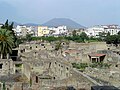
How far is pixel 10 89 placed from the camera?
1773 centimetres

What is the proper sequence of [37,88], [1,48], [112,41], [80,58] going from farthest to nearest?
1. [112,41]
2. [1,48]
3. [80,58]
4. [37,88]

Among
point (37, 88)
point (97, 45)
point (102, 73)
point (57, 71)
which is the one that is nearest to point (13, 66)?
point (57, 71)

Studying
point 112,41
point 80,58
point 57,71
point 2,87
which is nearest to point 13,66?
point 57,71

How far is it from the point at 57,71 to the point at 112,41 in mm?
71958

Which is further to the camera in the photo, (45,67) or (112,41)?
(112,41)

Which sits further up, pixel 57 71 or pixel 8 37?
pixel 8 37

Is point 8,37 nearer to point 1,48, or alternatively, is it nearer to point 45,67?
point 1,48

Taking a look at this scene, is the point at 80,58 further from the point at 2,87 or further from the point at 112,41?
the point at 112,41

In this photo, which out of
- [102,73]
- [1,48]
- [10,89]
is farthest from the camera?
[1,48]

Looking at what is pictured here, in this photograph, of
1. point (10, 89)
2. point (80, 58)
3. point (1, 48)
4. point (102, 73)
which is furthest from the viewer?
point (1, 48)

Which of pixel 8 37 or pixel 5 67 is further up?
pixel 8 37

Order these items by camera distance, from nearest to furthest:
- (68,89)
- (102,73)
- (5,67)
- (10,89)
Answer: (68,89) → (10,89) → (102,73) → (5,67)

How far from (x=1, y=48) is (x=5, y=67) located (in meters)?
7.96

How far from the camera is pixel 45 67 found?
106 feet
